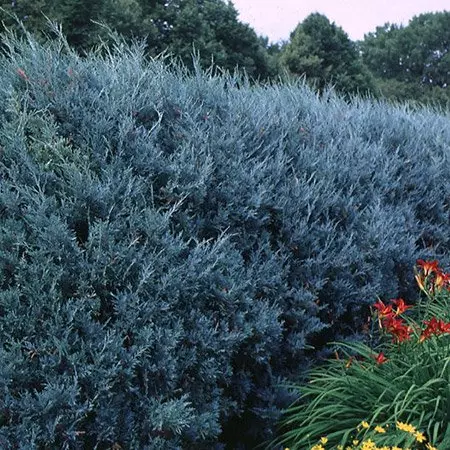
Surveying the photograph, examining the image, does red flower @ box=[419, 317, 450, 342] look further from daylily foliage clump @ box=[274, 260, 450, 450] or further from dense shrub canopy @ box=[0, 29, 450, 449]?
dense shrub canopy @ box=[0, 29, 450, 449]

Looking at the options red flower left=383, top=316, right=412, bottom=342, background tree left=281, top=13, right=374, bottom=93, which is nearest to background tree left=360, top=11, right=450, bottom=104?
background tree left=281, top=13, right=374, bottom=93

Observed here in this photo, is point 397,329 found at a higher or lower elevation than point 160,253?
lower

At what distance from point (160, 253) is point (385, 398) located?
122 centimetres

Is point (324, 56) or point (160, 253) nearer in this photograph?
point (160, 253)

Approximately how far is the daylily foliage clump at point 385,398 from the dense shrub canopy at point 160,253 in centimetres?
18

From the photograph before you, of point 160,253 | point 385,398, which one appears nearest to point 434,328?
point 385,398

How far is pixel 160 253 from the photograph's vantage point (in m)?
2.63

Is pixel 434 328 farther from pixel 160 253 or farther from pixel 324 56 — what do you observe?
pixel 324 56

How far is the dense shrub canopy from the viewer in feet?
8.08

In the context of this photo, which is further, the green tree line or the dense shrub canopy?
the green tree line

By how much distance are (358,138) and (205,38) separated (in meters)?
7.18

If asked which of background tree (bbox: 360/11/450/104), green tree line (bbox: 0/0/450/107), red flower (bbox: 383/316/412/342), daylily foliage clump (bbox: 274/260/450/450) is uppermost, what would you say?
background tree (bbox: 360/11/450/104)

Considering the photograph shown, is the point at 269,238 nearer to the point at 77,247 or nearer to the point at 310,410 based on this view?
the point at 310,410

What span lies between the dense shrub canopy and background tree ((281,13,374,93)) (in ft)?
32.1
